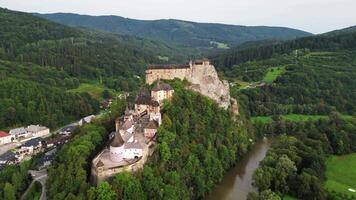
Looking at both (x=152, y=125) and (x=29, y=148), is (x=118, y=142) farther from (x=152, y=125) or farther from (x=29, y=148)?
(x=29, y=148)

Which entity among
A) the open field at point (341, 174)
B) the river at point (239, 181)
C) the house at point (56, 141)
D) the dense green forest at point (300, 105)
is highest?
the dense green forest at point (300, 105)

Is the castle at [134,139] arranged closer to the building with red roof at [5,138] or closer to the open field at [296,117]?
the building with red roof at [5,138]

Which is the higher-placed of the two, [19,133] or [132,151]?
[132,151]

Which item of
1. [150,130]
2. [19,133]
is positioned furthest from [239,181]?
[19,133]

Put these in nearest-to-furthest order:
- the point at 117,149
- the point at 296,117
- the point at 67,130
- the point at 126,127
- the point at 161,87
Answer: the point at 117,149, the point at 126,127, the point at 161,87, the point at 67,130, the point at 296,117

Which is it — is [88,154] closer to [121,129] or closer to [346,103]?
[121,129]

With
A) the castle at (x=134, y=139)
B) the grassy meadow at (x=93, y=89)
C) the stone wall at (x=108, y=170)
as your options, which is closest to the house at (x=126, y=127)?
the castle at (x=134, y=139)

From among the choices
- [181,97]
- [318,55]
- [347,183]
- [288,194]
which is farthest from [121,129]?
[318,55]
